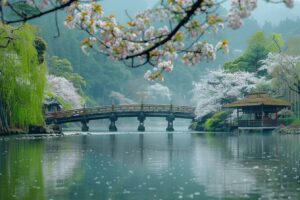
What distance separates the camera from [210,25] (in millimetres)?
8195

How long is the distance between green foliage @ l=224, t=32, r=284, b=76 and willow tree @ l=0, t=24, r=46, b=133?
30106 millimetres

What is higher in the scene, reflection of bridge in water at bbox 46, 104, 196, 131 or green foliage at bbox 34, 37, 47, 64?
green foliage at bbox 34, 37, 47, 64

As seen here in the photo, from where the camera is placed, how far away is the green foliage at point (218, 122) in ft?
214

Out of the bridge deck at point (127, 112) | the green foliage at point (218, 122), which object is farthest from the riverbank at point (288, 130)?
the bridge deck at point (127, 112)

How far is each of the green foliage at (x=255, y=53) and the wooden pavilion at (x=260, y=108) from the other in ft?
31.0

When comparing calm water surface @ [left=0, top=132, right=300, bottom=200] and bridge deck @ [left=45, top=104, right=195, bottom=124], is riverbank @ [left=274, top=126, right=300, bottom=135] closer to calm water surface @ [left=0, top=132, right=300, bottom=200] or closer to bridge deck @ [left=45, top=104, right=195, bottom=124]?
bridge deck @ [left=45, top=104, right=195, bottom=124]

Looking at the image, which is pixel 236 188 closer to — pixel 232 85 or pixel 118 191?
pixel 118 191

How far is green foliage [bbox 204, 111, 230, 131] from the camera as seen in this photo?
214 feet

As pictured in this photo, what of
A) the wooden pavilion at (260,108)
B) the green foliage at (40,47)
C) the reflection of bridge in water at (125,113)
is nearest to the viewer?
the green foliage at (40,47)

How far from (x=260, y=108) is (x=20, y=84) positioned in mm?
25029

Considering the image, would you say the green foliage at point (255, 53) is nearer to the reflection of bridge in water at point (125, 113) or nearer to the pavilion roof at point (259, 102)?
the reflection of bridge in water at point (125, 113)

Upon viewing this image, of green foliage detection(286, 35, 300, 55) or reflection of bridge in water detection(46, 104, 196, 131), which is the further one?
reflection of bridge in water detection(46, 104, 196, 131)

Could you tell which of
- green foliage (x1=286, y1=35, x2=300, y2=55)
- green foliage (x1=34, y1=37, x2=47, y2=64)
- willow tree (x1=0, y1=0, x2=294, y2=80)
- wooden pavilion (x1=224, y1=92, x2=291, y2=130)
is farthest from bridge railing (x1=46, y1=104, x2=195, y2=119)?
willow tree (x1=0, y1=0, x2=294, y2=80)

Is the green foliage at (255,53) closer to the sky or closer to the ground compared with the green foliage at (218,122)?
closer to the sky
